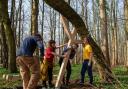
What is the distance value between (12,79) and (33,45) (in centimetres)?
681

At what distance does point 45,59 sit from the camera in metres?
13.7

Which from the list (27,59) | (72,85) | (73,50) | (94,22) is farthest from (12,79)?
(94,22)

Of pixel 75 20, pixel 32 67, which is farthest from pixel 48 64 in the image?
pixel 75 20

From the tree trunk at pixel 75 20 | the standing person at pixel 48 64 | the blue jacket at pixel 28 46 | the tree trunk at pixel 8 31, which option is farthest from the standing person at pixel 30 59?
the tree trunk at pixel 8 31

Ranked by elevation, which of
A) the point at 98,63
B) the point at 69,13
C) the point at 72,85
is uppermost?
the point at 69,13

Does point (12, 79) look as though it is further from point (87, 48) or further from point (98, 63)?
point (98, 63)

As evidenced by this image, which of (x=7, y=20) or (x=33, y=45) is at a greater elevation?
(x=7, y=20)

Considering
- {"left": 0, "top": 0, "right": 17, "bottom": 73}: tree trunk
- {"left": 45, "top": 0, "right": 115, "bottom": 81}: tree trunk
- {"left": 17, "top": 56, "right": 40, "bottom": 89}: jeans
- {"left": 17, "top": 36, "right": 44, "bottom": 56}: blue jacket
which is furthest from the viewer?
{"left": 0, "top": 0, "right": 17, "bottom": 73}: tree trunk

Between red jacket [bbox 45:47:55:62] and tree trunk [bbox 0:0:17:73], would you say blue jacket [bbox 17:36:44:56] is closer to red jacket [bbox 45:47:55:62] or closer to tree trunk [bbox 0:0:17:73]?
red jacket [bbox 45:47:55:62]

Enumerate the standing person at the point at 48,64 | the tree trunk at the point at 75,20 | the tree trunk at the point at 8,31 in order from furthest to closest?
1. the tree trunk at the point at 8,31
2. the standing person at the point at 48,64
3. the tree trunk at the point at 75,20

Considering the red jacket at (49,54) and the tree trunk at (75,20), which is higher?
the tree trunk at (75,20)

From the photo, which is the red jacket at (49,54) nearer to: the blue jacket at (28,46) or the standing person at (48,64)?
the standing person at (48,64)

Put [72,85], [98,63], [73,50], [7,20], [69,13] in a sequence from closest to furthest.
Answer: [69,13]
[98,63]
[73,50]
[72,85]
[7,20]

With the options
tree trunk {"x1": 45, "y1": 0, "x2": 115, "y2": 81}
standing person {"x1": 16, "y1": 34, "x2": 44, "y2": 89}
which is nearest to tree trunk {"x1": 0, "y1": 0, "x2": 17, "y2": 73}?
standing person {"x1": 16, "y1": 34, "x2": 44, "y2": 89}
